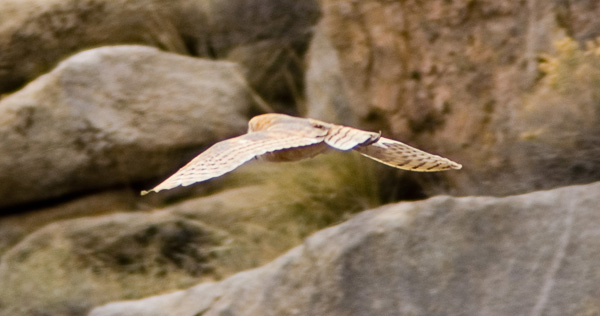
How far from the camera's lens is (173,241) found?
3.27m

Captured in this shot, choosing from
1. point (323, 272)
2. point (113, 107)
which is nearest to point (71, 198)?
point (113, 107)

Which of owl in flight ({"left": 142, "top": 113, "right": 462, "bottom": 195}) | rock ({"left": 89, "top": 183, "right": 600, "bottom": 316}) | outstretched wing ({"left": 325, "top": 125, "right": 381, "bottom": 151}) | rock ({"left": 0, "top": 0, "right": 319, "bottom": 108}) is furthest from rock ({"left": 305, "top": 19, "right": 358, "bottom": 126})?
outstretched wing ({"left": 325, "top": 125, "right": 381, "bottom": 151})

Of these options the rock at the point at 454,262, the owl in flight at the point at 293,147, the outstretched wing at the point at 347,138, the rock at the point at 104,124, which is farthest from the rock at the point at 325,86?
the outstretched wing at the point at 347,138

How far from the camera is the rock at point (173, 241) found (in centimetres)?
312

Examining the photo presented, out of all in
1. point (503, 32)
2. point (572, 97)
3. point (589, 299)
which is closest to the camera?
point (589, 299)

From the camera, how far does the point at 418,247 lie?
2.11 metres

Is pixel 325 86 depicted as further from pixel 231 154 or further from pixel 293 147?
pixel 231 154

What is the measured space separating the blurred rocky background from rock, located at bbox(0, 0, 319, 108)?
1cm

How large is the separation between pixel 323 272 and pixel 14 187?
5.81 ft

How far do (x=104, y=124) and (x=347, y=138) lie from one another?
1790 millimetres

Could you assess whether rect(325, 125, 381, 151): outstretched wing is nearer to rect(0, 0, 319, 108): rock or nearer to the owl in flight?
the owl in flight

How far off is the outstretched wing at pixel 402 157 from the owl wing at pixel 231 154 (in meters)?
0.17

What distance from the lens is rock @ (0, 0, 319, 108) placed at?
146 inches

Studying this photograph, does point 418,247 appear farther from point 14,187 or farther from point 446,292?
point 14,187
